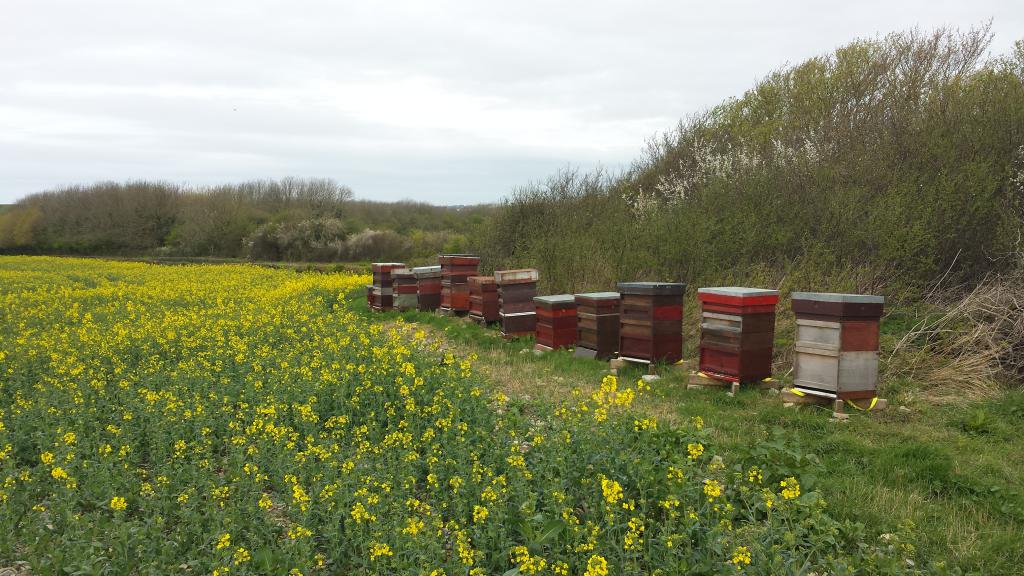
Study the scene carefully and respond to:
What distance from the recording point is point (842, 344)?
23.0 feet

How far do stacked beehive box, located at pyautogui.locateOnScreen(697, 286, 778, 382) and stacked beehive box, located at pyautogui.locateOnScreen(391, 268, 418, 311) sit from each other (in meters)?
9.67

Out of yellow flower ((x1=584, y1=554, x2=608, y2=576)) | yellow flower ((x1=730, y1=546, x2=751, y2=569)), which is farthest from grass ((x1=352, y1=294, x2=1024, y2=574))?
yellow flower ((x1=584, y1=554, x2=608, y2=576))

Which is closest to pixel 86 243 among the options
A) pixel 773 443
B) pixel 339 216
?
pixel 339 216

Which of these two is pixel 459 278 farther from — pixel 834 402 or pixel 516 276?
pixel 834 402

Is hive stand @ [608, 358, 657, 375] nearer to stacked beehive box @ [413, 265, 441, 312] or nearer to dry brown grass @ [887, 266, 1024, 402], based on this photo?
dry brown grass @ [887, 266, 1024, 402]

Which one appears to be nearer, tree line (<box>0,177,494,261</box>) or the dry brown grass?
the dry brown grass

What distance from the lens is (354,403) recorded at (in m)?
6.63

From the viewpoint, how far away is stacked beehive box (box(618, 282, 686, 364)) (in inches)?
355

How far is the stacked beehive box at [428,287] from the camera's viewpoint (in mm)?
16078

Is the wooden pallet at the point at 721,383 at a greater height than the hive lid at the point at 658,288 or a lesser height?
lesser

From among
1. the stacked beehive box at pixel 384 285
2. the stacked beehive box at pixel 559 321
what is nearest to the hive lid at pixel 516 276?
the stacked beehive box at pixel 559 321

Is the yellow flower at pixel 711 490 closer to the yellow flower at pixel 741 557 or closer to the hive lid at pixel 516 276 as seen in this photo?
the yellow flower at pixel 741 557

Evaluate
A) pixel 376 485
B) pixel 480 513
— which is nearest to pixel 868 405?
pixel 480 513

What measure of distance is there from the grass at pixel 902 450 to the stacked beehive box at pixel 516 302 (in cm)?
244
